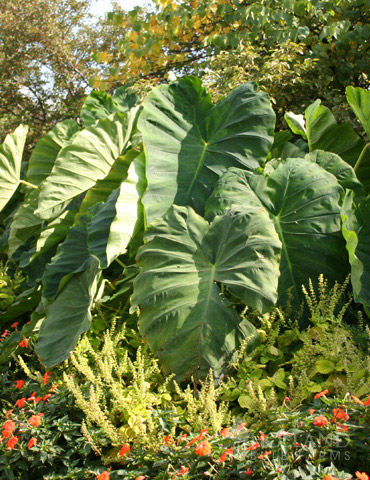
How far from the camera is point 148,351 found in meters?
2.30

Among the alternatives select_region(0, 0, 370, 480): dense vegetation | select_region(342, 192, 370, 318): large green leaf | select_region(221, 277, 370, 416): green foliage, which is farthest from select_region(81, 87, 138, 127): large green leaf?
select_region(221, 277, 370, 416): green foliage

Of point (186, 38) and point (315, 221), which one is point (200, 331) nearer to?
point (315, 221)

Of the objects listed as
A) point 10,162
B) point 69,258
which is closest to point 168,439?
point 69,258

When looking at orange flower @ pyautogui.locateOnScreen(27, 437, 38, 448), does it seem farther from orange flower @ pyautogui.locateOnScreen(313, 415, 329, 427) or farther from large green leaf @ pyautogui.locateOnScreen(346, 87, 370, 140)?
large green leaf @ pyautogui.locateOnScreen(346, 87, 370, 140)

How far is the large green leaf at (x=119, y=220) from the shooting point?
2426mm

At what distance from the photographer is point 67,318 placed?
2520 mm

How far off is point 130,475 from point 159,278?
2.64 ft

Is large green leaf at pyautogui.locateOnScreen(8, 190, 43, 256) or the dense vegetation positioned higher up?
large green leaf at pyautogui.locateOnScreen(8, 190, 43, 256)

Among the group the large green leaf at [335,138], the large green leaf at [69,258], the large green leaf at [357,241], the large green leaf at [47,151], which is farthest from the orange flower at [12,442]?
the large green leaf at [47,151]

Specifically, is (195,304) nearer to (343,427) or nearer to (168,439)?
(168,439)

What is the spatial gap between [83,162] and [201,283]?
138 cm

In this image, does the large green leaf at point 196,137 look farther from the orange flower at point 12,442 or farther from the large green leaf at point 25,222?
the orange flower at point 12,442

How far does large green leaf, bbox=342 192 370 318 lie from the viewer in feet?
6.73

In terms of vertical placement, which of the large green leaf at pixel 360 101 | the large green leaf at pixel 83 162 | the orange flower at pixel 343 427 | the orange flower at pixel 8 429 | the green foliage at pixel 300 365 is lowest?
the green foliage at pixel 300 365
